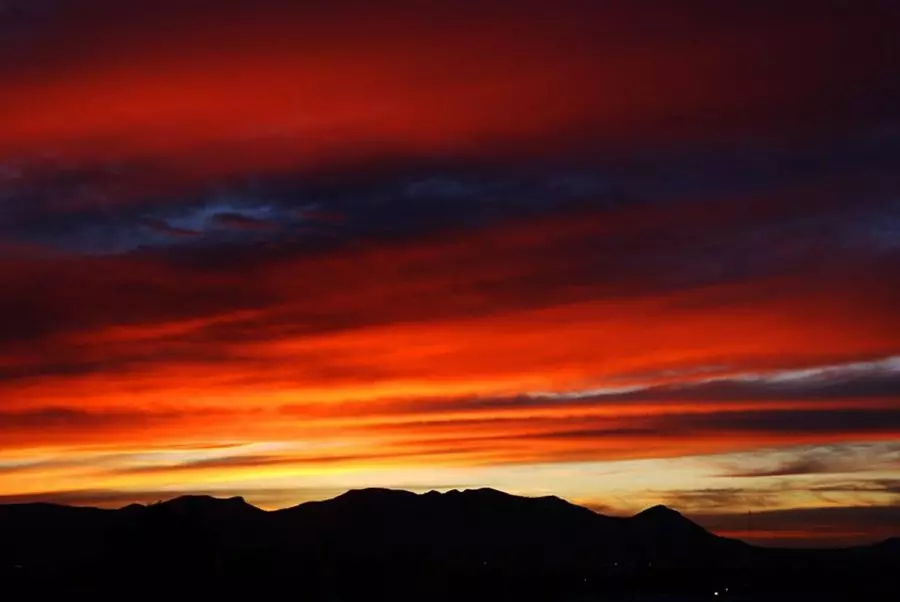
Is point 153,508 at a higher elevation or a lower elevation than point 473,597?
higher

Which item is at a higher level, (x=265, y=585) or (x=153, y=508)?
(x=153, y=508)

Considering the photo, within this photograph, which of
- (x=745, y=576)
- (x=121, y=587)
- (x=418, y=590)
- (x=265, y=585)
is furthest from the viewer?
(x=745, y=576)

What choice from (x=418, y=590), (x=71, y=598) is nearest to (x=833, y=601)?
(x=418, y=590)

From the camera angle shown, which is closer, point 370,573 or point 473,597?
point 473,597

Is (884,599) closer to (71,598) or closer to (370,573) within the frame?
(370,573)

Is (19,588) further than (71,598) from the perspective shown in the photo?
Yes

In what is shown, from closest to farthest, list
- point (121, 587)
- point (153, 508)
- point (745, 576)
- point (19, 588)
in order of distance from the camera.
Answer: point (19, 588) → point (121, 587) → point (153, 508) → point (745, 576)

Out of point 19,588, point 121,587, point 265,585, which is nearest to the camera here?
point 19,588

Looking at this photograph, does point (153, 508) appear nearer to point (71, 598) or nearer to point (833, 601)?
point (71, 598)

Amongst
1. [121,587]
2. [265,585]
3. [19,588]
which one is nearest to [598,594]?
[265,585]
